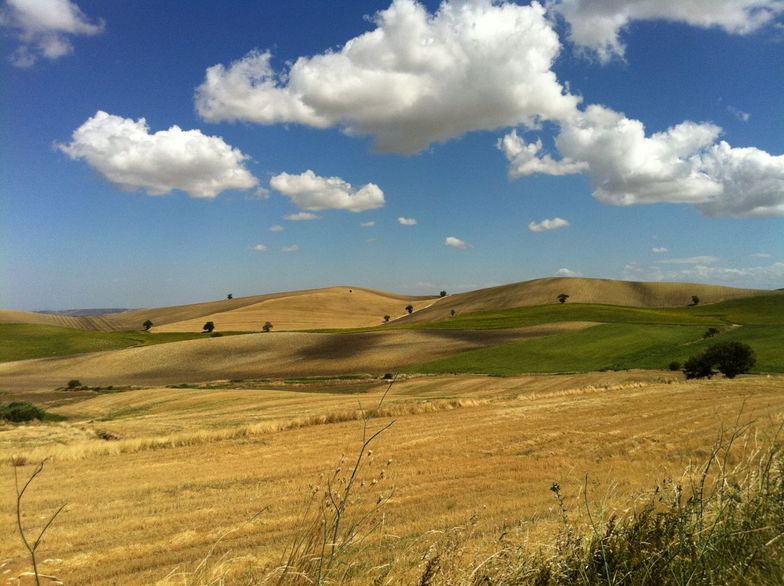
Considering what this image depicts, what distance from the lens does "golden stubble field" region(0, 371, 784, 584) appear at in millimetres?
9023

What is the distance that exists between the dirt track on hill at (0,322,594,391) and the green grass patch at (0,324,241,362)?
43.7 feet

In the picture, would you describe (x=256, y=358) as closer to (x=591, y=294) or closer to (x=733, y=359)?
(x=733, y=359)

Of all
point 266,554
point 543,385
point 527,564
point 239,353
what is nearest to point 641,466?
point 266,554

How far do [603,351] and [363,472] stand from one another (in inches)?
2207

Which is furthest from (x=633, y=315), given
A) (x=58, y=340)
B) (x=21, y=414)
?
(x=58, y=340)

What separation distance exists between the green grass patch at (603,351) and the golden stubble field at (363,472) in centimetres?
2413

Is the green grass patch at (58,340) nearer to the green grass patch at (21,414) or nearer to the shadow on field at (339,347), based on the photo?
the shadow on field at (339,347)

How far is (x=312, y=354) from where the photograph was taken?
3319 inches

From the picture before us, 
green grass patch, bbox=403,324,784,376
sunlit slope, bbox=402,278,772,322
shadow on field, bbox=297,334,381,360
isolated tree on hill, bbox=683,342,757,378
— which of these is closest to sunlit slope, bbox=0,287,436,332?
sunlit slope, bbox=402,278,772,322

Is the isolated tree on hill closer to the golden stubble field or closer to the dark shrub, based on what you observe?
the golden stubble field

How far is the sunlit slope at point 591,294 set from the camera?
5556 inches

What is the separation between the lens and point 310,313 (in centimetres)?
15100

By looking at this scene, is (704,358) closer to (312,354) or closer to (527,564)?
(527,564)

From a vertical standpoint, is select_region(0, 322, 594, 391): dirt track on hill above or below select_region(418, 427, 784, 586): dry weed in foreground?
below
